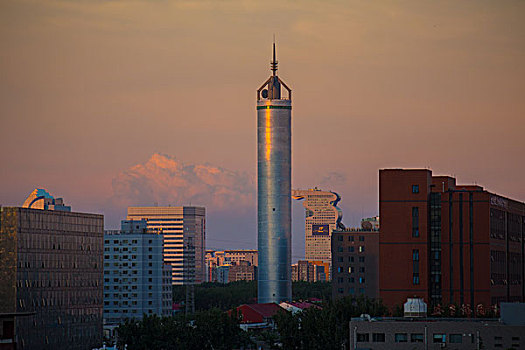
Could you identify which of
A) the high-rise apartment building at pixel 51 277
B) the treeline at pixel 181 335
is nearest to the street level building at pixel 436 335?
the treeline at pixel 181 335

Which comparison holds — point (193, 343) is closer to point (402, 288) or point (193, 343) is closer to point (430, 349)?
point (402, 288)

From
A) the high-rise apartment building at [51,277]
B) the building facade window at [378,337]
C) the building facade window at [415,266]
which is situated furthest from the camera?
the high-rise apartment building at [51,277]

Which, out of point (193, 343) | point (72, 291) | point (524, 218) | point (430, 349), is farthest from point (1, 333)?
point (524, 218)

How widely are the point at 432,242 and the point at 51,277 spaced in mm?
64682

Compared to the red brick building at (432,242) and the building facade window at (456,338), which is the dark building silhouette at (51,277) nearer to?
the red brick building at (432,242)

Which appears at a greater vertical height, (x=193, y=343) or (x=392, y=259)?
(x=392, y=259)

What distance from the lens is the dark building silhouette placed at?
171 metres

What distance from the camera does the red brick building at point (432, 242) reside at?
509 ft

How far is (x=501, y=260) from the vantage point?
6555 inches

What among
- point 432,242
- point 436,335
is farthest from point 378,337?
point 432,242

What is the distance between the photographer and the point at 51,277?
181250 millimetres

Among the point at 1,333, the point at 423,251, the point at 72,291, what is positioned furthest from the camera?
the point at 72,291

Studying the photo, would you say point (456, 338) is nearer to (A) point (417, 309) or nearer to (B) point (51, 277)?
(A) point (417, 309)

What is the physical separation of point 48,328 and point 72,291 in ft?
42.0
